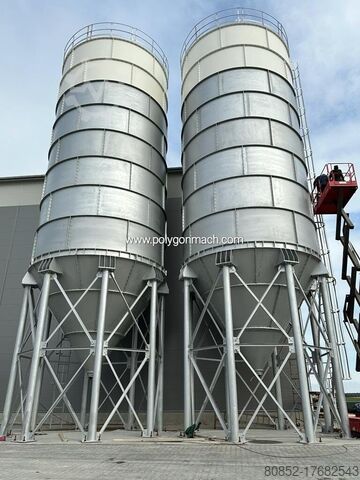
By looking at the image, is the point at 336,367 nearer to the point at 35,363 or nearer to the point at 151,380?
the point at 151,380

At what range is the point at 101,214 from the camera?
40.2ft

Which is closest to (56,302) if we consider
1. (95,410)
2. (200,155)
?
(95,410)

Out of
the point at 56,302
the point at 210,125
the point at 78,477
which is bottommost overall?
the point at 78,477

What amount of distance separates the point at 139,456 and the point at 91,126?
10.7m

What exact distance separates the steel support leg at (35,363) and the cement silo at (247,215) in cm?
435

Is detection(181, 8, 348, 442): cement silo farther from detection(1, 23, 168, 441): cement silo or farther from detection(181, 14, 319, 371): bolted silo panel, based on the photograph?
detection(1, 23, 168, 441): cement silo

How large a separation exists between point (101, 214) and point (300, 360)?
7431 mm

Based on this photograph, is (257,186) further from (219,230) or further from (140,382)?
(140,382)

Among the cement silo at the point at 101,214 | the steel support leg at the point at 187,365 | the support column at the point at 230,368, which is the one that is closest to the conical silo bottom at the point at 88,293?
the cement silo at the point at 101,214

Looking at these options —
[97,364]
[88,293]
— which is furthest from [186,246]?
[97,364]

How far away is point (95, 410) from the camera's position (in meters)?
10.1

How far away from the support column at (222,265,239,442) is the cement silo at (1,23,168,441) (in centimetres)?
275

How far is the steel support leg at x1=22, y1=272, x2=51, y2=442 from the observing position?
1028cm

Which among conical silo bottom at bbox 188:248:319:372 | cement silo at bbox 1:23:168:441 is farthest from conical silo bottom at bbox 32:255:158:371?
conical silo bottom at bbox 188:248:319:372
